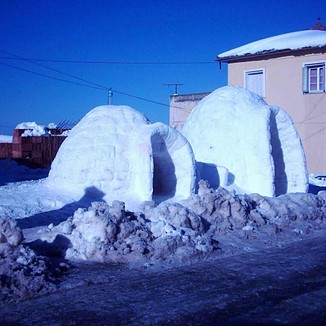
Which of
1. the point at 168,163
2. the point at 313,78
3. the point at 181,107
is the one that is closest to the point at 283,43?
the point at 313,78

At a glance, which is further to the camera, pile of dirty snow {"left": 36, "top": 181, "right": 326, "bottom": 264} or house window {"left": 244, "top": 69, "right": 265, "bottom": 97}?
house window {"left": 244, "top": 69, "right": 265, "bottom": 97}

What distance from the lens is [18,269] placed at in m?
5.40

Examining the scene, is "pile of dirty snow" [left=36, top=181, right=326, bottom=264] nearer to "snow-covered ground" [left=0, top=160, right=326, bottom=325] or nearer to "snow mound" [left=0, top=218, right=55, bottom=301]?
"snow-covered ground" [left=0, top=160, right=326, bottom=325]

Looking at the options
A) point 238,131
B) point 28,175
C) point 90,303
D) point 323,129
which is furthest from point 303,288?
point 323,129

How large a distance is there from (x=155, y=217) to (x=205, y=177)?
4613 mm

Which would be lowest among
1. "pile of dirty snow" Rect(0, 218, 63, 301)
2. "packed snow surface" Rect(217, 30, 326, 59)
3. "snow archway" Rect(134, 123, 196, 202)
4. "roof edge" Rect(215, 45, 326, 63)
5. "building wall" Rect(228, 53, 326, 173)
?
"pile of dirty snow" Rect(0, 218, 63, 301)

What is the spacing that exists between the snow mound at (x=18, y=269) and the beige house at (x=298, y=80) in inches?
590

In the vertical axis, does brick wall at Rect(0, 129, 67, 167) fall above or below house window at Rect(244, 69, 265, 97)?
below

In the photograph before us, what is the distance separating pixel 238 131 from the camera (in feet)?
40.9

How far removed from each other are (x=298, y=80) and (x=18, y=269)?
16.1m

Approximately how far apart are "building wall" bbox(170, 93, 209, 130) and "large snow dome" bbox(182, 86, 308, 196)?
37.0 ft

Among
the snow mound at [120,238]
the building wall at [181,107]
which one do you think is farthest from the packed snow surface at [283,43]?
the snow mound at [120,238]

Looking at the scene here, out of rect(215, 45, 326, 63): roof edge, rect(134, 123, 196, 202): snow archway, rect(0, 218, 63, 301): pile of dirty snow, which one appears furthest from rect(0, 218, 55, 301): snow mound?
rect(215, 45, 326, 63): roof edge

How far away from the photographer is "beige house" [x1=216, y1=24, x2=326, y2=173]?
61.6 feet
